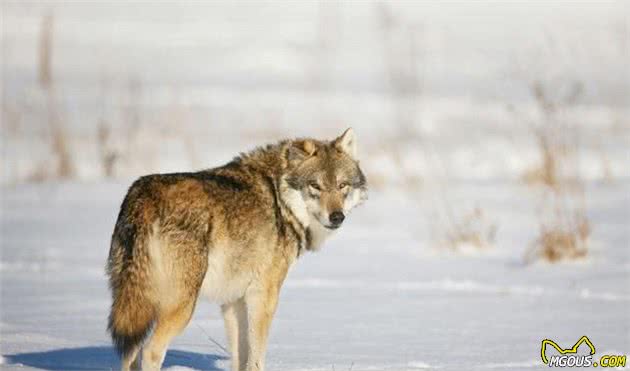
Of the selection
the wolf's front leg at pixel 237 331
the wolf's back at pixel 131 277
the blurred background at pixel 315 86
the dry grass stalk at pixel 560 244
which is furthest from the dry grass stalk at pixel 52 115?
the wolf's back at pixel 131 277

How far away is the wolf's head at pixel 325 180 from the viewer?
632cm

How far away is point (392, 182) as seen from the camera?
16.5 m

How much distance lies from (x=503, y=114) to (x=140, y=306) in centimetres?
1804

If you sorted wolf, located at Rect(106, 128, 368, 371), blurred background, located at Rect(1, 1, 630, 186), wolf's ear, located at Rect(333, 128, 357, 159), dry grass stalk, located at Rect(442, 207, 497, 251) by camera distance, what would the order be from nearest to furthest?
1. wolf, located at Rect(106, 128, 368, 371)
2. wolf's ear, located at Rect(333, 128, 357, 159)
3. dry grass stalk, located at Rect(442, 207, 497, 251)
4. blurred background, located at Rect(1, 1, 630, 186)

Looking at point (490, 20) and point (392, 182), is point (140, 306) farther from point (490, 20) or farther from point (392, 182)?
point (490, 20)

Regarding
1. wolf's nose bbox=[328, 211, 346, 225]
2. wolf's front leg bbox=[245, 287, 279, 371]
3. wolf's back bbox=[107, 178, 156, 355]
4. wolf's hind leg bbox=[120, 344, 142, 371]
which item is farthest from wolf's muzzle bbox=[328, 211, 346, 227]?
wolf's hind leg bbox=[120, 344, 142, 371]

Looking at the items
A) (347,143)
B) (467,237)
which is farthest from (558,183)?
(347,143)

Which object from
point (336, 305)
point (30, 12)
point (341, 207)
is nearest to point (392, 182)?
point (336, 305)

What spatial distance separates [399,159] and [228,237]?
6.76 metres

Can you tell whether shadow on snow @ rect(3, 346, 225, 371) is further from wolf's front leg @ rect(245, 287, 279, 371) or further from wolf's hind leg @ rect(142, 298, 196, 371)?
wolf's hind leg @ rect(142, 298, 196, 371)

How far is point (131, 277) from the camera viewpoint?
525 centimetres

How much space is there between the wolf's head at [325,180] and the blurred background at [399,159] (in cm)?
94

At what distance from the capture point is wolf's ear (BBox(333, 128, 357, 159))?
6.75 meters

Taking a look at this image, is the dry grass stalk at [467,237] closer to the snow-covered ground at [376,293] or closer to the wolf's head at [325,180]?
the snow-covered ground at [376,293]
